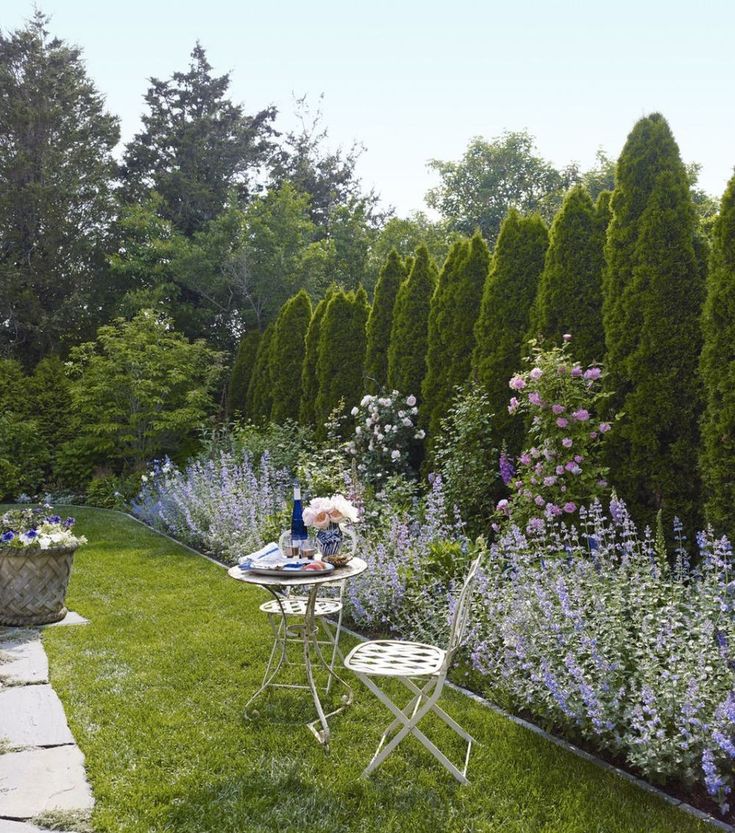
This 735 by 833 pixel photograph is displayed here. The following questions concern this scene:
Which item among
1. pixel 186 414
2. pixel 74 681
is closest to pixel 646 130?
pixel 74 681

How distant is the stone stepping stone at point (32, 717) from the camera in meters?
3.32

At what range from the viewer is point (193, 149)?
66.8ft

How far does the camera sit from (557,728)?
344cm

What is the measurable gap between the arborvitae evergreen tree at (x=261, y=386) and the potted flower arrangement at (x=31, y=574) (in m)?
7.73

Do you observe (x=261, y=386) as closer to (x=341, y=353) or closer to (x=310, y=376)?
(x=310, y=376)

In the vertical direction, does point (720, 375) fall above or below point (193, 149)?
below

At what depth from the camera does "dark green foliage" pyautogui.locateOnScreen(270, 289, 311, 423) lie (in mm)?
12526

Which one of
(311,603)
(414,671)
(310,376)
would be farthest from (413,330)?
(414,671)

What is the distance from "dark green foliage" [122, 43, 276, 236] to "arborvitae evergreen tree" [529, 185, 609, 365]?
14.4m

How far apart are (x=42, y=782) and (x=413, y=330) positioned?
7.03 m

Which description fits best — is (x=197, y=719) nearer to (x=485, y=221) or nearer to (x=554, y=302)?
(x=554, y=302)

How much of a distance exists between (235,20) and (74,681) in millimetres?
5426

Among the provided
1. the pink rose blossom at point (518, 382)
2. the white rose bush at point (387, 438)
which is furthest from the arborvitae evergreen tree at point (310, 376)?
the pink rose blossom at point (518, 382)

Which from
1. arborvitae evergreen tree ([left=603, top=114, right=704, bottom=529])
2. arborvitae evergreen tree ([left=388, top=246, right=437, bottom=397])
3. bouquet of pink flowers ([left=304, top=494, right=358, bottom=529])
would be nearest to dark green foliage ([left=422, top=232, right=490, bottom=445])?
arborvitae evergreen tree ([left=388, top=246, right=437, bottom=397])
